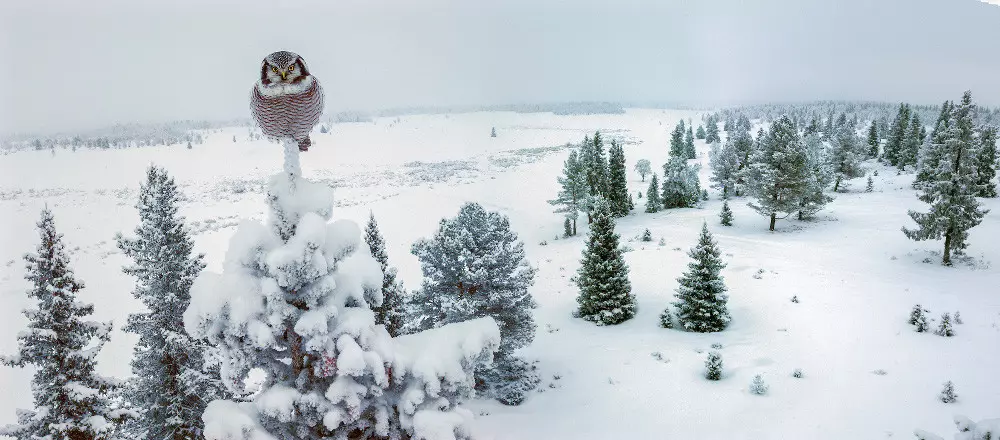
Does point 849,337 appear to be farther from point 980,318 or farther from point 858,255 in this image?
point 858,255

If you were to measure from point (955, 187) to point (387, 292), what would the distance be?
3280 centimetres

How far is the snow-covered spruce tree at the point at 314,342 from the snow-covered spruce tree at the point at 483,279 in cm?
1245

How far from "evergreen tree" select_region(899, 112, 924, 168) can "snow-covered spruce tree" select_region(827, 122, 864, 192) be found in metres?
12.8

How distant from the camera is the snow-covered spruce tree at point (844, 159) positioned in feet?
190

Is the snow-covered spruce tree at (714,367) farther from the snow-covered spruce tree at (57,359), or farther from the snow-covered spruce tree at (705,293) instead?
the snow-covered spruce tree at (57,359)

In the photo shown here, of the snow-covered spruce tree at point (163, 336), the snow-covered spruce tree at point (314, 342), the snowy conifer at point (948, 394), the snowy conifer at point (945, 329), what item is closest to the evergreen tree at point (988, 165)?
the snowy conifer at point (945, 329)

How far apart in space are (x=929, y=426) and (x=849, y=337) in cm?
720

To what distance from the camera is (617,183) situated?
174ft

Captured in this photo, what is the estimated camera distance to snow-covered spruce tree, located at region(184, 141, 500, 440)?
3.64 m

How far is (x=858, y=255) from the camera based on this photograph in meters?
32.8

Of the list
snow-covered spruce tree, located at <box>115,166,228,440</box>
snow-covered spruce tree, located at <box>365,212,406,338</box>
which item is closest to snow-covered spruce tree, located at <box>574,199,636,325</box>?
snow-covered spruce tree, located at <box>365,212,406,338</box>

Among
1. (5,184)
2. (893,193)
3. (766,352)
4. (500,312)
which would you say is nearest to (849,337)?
(766,352)

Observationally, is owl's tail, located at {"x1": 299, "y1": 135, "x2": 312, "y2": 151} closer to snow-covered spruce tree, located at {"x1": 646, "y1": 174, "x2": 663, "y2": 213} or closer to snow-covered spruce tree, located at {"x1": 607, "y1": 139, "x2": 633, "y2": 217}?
snow-covered spruce tree, located at {"x1": 607, "y1": 139, "x2": 633, "y2": 217}

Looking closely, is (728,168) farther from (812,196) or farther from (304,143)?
(304,143)
